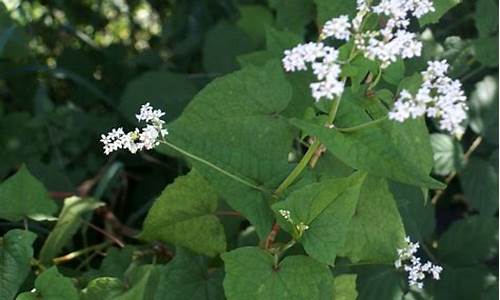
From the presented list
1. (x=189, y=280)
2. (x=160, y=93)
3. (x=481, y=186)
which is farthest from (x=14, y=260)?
→ (x=481, y=186)

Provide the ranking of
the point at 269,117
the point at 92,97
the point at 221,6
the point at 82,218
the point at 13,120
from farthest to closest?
the point at 221,6 → the point at 92,97 → the point at 13,120 → the point at 82,218 → the point at 269,117

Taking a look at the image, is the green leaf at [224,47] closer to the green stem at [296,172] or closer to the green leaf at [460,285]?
the green leaf at [460,285]

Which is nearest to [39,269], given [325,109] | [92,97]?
[325,109]

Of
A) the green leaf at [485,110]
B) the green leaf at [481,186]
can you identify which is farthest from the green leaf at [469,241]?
the green leaf at [485,110]

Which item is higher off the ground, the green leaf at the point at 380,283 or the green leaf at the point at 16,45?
the green leaf at the point at 16,45

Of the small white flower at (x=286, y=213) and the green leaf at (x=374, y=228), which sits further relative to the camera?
the green leaf at (x=374, y=228)

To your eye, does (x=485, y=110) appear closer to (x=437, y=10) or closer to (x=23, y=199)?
(x=437, y=10)

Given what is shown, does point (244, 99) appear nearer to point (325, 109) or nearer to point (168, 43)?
point (325, 109)
